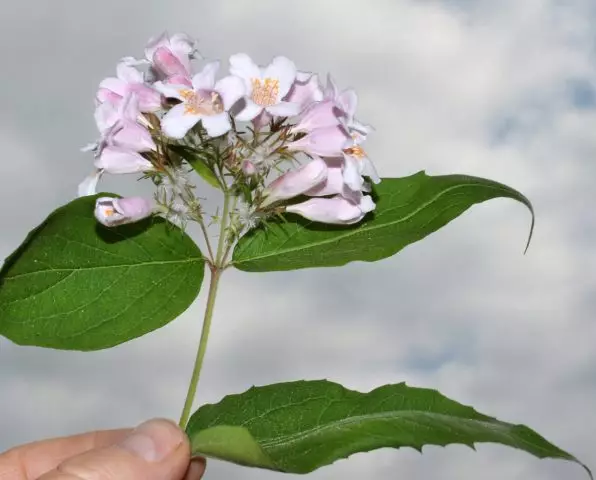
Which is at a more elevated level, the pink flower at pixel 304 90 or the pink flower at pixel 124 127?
the pink flower at pixel 304 90

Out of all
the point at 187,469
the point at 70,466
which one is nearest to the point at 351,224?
the point at 187,469

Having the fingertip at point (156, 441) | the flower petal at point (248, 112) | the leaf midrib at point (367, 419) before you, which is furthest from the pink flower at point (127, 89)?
the leaf midrib at point (367, 419)

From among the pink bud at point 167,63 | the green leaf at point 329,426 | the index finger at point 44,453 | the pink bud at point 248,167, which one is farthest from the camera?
the index finger at point 44,453

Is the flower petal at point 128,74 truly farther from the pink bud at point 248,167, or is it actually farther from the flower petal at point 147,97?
the pink bud at point 248,167

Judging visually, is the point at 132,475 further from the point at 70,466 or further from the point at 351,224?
the point at 351,224

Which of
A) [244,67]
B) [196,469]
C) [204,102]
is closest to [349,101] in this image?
[244,67]

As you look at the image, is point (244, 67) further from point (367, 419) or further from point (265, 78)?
point (367, 419)

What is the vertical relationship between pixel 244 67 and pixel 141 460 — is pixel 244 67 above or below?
Result: above

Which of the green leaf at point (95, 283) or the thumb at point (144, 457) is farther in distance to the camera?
the green leaf at point (95, 283)

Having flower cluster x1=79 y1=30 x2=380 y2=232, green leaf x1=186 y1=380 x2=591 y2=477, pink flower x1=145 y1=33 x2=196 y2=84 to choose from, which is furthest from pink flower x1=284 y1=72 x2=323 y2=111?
green leaf x1=186 y1=380 x2=591 y2=477

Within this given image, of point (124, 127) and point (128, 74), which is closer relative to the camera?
point (124, 127)
